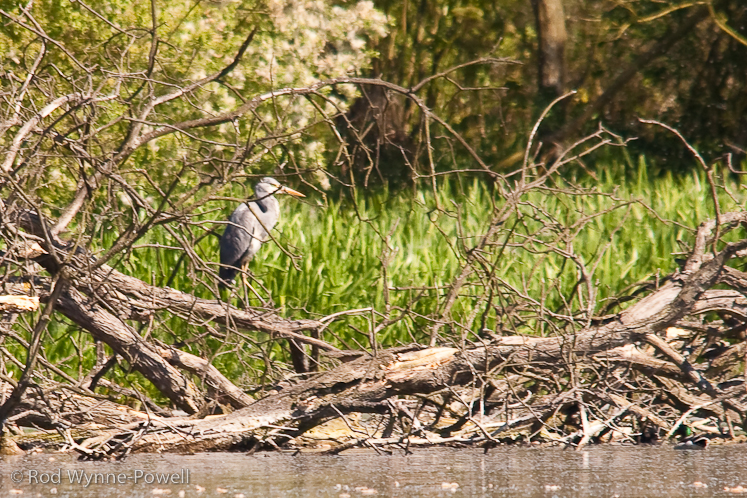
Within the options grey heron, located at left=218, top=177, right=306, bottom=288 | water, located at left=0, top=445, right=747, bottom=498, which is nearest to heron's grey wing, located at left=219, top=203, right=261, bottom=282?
grey heron, located at left=218, top=177, right=306, bottom=288

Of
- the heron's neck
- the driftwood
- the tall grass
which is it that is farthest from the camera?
the heron's neck

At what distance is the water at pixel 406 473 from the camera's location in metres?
3.61

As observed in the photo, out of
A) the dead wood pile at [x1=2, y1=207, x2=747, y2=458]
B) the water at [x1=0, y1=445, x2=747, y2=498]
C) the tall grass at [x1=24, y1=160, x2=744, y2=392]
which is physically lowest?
the water at [x1=0, y1=445, x2=747, y2=498]

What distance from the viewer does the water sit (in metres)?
3.61

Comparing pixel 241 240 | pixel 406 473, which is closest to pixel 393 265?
pixel 241 240

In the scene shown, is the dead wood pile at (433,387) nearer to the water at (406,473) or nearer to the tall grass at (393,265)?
the water at (406,473)

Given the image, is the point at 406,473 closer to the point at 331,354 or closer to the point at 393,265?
the point at 331,354

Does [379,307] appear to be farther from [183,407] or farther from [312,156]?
[312,156]

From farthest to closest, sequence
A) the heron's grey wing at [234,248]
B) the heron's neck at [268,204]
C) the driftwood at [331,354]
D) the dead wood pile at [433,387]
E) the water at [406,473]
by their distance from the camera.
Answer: the heron's neck at [268,204] < the heron's grey wing at [234,248] < the dead wood pile at [433,387] < the driftwood at [331,354] < the water at [406,473]

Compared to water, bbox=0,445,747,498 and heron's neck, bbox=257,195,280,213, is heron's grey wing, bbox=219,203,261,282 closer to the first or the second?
heron's neck, bbox=257,195,280,213

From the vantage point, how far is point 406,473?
13.1 feet

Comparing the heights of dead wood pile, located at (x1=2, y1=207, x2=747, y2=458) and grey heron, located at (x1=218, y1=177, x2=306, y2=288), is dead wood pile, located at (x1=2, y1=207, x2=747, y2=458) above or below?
below

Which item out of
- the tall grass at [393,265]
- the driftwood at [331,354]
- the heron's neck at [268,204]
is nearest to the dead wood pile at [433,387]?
the driftwood at [331,354]

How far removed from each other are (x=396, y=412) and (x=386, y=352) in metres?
0.30
